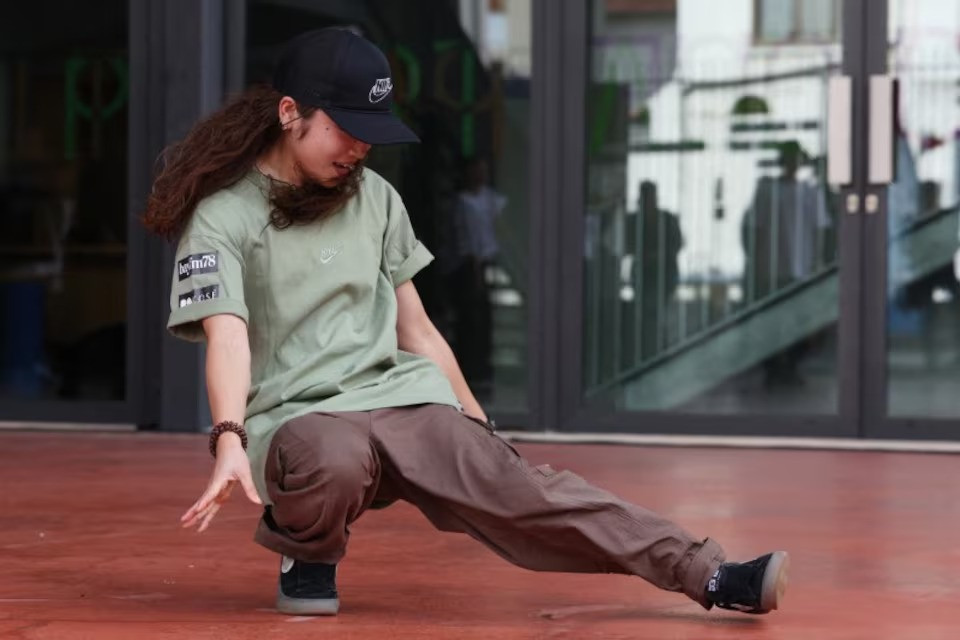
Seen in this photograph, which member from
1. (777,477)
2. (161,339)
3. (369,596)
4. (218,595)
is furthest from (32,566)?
(161,339)

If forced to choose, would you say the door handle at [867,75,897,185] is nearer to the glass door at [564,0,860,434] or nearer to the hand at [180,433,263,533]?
the glass door at [564,0,860,434]

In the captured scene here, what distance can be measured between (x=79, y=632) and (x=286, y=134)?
3.59 feet

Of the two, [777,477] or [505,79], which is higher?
[505,79]

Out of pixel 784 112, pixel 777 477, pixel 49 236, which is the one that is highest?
pixel 784 112

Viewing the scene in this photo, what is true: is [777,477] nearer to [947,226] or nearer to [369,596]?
[947,226]

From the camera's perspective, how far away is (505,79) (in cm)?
812

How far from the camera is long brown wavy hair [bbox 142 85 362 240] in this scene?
3.67 m

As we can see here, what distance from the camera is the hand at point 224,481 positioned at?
3.21m

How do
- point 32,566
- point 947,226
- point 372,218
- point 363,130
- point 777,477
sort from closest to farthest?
point 363,130 < point 372,218 < point 32,566 < point 777,477 < point 947,226

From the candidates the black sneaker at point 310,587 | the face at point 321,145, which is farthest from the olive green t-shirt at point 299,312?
the black sneaker at point 310,587

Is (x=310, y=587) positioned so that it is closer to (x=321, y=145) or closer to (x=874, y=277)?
(x=321, y=145)

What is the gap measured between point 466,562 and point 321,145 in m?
1.45

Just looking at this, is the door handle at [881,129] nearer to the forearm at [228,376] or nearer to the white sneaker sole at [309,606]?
the white sneaker sole at [309,606]

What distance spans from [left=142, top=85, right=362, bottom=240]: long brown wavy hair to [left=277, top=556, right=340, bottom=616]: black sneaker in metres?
0.71
